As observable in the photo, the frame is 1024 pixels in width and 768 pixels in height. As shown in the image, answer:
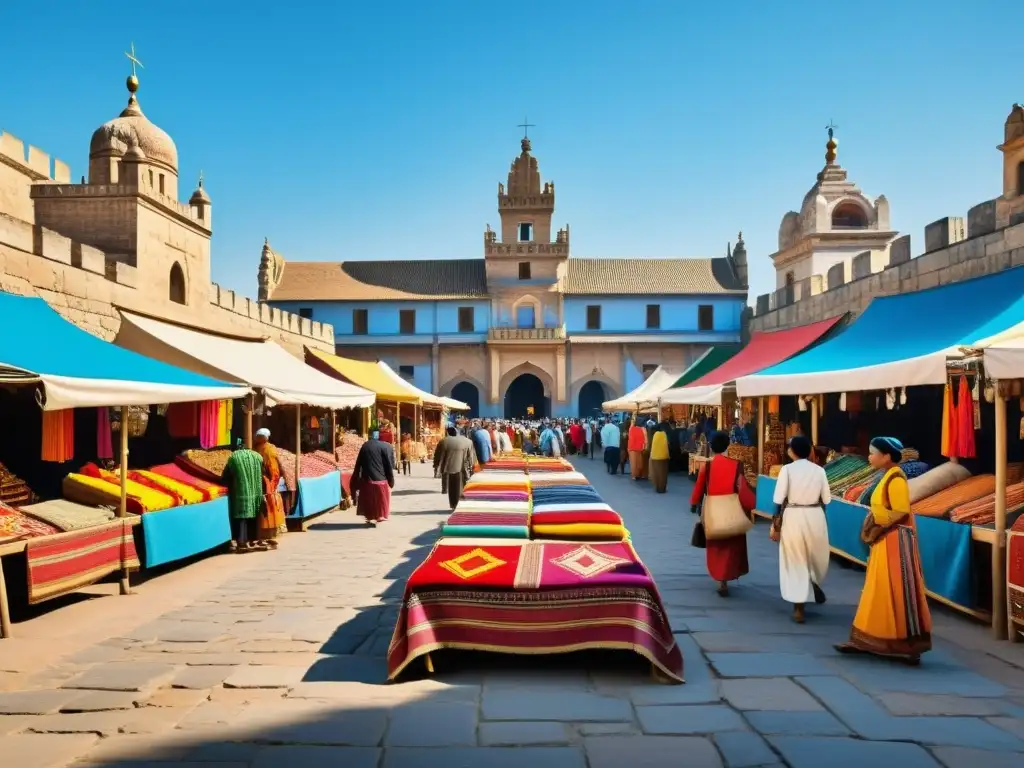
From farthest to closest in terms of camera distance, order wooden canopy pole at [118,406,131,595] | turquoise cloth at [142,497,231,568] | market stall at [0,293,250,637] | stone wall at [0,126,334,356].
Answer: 1. stone wall at [0,126,334,356]
2. turquoise cloth at [142,497,231,568]
3. wooden canopy pole at [118,406,131,595]
4. market stall at [0,293,250,637]

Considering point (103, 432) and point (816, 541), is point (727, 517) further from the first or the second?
A: point (103, 432)

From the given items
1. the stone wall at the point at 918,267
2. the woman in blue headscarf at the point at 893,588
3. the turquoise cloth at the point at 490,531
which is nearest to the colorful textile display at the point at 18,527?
the turquoise cloth at the point at 490,531

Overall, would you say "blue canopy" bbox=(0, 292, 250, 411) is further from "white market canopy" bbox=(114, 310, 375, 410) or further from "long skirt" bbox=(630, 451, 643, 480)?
"long skirt" bbox=(630, 451, 643, 480)

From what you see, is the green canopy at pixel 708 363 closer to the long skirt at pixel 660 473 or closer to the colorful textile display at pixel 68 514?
the long skirt at pixel 660 473

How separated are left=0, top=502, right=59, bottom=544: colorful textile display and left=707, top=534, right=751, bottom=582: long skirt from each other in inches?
203

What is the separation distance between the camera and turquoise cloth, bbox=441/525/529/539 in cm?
562

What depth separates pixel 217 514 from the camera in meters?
8.52

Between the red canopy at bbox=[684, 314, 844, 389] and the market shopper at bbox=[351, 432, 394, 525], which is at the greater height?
the red canopy at bbox=[684, 314, 844, 389]

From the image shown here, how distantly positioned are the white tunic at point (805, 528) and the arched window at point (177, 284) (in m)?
12.8

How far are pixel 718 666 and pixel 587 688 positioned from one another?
888 mm

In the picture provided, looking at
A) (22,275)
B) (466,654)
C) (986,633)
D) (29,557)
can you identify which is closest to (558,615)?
(466,654)

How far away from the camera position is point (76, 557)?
20.7 ft

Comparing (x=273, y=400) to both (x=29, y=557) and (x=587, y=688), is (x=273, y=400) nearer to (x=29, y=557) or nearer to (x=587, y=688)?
(x=29, y=557)

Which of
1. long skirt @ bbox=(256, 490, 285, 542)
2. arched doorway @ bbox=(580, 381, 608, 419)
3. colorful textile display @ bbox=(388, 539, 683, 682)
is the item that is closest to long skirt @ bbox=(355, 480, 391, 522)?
long skirt @ bbox=(256, 490, 285, 542)
